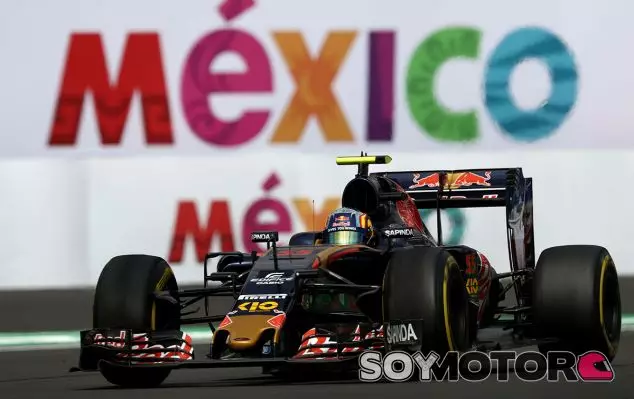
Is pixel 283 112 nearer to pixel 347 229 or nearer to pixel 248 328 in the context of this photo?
pixel 347 229

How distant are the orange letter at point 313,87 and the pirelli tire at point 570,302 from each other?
18.0ft

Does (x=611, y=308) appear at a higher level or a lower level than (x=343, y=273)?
lower

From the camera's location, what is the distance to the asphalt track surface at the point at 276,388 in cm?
1114

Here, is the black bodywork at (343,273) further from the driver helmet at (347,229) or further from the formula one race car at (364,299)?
the driver helmet at (347,229)

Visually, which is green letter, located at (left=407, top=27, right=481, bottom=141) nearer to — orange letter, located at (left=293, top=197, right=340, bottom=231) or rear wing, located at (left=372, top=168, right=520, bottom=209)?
orange letter, located at (left=293, top=197, right=340, bottom=231)

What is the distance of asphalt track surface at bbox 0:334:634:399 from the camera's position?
11.1 m

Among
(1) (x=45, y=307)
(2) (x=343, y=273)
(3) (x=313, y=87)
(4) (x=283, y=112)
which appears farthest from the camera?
(3) (x=313, y=87)

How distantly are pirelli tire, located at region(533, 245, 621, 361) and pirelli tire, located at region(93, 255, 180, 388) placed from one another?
122 inches

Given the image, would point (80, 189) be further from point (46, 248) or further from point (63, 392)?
point (63, 392)

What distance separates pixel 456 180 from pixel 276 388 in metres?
4.17

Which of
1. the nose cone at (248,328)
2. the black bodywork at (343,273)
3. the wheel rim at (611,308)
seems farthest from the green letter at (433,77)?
the nose cone at (248,328)

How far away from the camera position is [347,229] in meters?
13.7

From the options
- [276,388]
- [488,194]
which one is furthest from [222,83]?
[276,388]

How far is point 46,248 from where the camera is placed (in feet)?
59.5
